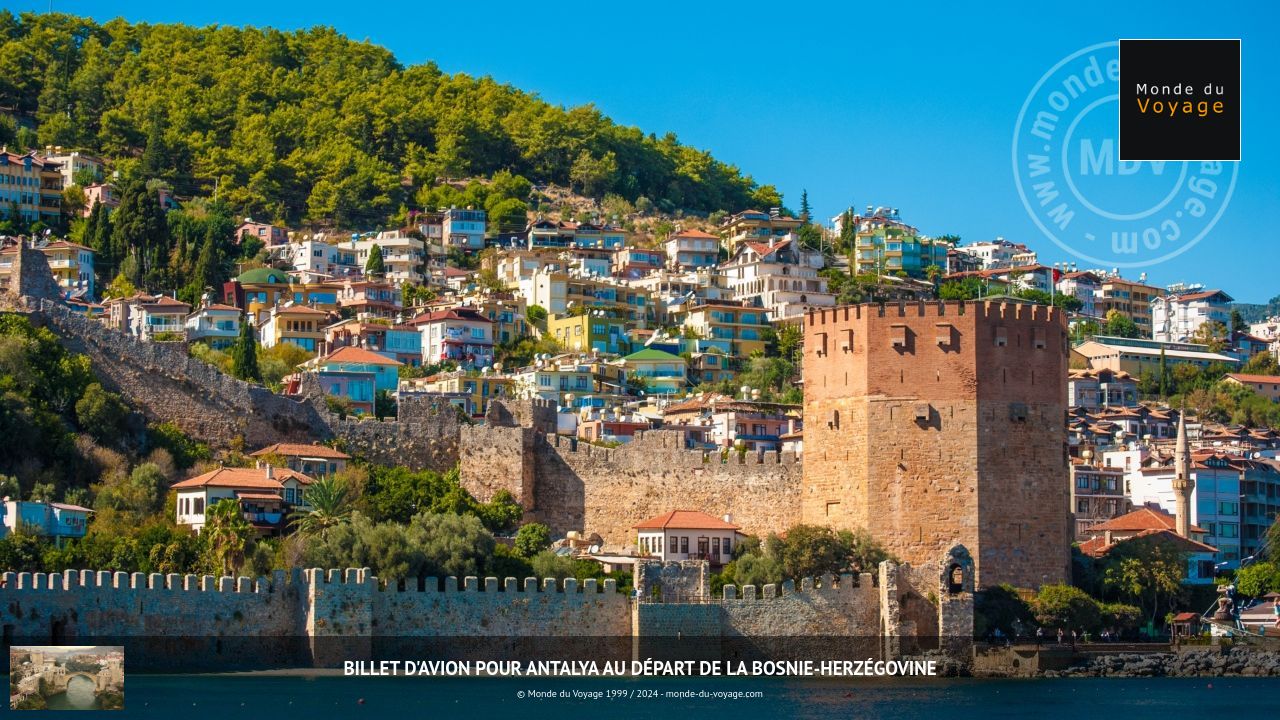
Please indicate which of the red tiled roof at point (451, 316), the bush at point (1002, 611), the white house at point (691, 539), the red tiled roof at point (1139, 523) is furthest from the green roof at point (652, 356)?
the bush at point (1002, 611)

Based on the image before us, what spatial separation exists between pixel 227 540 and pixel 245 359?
21086mm

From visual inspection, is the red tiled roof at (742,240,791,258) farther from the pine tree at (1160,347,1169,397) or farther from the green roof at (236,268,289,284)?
the green roof at (236,268,289,284)

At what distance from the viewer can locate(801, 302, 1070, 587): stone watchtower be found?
49.4 metres

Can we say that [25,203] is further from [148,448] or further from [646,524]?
[646,524]

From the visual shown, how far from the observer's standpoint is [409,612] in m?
47.2

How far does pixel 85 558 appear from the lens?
48.5m

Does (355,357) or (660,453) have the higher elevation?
A: (355,357)

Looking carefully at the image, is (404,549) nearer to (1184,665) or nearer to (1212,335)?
(1184,665)

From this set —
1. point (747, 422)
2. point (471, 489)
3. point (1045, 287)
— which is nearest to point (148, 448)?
point (471, 489)

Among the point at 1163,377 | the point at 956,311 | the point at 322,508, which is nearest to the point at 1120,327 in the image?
the point at 1163,377

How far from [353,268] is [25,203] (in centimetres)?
1401

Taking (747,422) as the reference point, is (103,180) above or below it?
above

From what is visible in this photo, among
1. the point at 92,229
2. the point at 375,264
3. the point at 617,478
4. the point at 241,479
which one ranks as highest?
the point at 92,229

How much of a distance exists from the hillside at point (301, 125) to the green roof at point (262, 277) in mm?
17026
